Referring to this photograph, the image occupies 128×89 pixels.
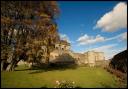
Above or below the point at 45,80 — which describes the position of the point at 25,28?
above

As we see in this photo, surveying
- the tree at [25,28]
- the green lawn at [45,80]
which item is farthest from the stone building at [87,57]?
the green lawn at [45,80]

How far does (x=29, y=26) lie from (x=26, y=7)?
240 centimetres

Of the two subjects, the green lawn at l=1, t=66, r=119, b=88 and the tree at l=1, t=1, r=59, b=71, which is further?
the tree at l=1, t=1, r=59, b=71

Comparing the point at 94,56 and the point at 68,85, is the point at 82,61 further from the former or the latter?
the point at 68,85

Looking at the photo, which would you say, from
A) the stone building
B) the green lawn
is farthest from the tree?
the stone building

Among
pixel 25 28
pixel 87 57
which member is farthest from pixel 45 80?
pixel 87 57

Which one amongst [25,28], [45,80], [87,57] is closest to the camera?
[45,80]

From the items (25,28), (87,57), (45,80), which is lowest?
(45,80)

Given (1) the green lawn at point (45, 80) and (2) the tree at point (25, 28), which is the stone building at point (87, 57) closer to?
(2) the tree at point (25, 28)

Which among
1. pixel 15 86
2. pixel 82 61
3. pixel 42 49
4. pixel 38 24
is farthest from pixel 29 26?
pixel 82 61

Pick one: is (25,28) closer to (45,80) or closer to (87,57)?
(45,80)

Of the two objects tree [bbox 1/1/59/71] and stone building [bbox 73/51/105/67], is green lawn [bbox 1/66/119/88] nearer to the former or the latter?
tree [bbox 1/1/59/71]

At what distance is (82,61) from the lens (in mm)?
65938

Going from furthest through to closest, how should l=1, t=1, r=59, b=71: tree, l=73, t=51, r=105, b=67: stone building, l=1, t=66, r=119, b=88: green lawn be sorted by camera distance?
l=73, t=51, r=105, b=67: stone building, l=1, t=1, r=59, b=71: tree, l=1, t=66, r=119, b=88: green lawn
